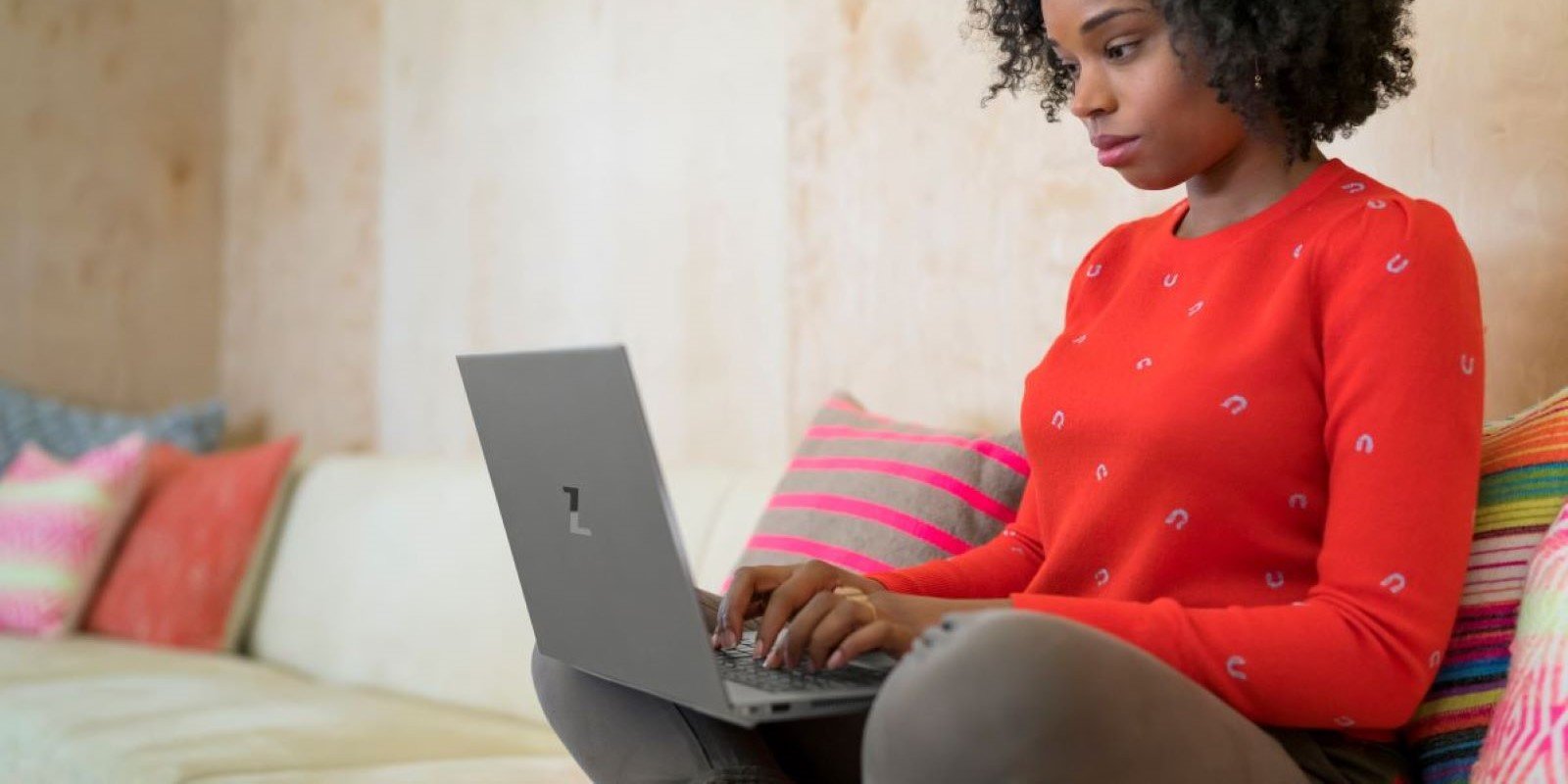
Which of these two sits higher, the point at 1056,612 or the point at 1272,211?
the point at 1272,211

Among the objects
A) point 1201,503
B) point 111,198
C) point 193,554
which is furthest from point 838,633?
point 111,198

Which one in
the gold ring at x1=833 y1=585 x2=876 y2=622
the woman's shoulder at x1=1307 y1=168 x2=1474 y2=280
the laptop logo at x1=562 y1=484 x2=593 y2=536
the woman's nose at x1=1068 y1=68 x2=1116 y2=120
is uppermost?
the woman's nose at x1=1068 y1=68 x2=1116 y2=120

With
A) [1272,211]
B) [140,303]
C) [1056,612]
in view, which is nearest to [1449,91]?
[1272,211]

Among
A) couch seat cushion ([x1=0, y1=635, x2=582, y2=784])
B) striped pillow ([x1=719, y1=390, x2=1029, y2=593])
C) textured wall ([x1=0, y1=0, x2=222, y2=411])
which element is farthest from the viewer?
textured wall ([x1=0, y1=0, x2=222, y2=411])

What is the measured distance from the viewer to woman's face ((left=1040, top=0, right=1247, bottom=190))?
1.31m

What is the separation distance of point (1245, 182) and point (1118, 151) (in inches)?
4.2

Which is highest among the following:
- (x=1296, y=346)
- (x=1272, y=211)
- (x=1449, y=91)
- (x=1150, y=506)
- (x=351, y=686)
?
(x=1449, y=91)

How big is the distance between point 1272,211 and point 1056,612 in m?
0.39

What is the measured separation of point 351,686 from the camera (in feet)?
8.52

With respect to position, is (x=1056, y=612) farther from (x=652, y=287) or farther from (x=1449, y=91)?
(x=652, y=287)

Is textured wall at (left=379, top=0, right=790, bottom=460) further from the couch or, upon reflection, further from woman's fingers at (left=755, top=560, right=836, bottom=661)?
woman's fingers at (left=755, top=560, right=836, bottom=661)

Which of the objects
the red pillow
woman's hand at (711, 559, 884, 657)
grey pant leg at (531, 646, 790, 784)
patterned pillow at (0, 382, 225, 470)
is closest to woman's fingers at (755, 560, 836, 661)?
woman's hand at (711, 559, 884, 657)

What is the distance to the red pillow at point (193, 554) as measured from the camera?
9.55 ft

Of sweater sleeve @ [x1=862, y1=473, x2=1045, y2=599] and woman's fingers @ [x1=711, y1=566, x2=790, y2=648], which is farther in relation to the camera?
sweater sleeve @ [x1=862, y1=473, x2=1045, y2=599]
